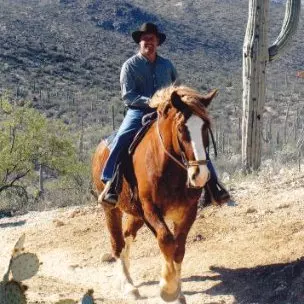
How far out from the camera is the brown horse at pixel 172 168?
5.67 meters

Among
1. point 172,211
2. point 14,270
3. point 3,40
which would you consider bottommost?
point 3,40

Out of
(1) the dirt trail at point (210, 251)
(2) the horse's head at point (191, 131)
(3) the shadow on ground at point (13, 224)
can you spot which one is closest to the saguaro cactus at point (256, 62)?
(1) the dirt trail at point (210, 251)

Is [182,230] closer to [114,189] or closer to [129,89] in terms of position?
[114,189]

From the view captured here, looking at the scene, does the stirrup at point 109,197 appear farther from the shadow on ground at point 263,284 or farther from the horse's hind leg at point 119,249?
the shadow on ground at point 263,284

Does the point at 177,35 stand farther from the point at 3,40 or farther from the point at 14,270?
the point at 14,270

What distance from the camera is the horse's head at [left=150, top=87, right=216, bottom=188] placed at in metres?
5.48

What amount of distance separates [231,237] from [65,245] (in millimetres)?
2724

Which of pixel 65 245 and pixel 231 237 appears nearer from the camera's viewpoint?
pixel 231 237

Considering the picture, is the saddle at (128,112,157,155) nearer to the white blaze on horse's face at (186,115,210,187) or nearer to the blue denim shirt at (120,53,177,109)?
the blue denim shirt at (120,53,177,109)

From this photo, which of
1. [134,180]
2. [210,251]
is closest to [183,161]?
[134,180]

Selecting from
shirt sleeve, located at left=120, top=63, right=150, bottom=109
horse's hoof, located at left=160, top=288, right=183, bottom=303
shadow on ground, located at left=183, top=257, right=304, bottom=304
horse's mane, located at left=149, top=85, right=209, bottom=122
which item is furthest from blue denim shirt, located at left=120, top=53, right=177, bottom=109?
shadow on ground, located at left=183, top=257, right=304, bottom=304

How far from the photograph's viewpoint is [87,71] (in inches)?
1770

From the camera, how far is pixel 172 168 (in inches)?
238

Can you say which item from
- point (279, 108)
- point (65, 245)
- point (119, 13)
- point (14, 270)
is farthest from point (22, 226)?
point (119, 13)
